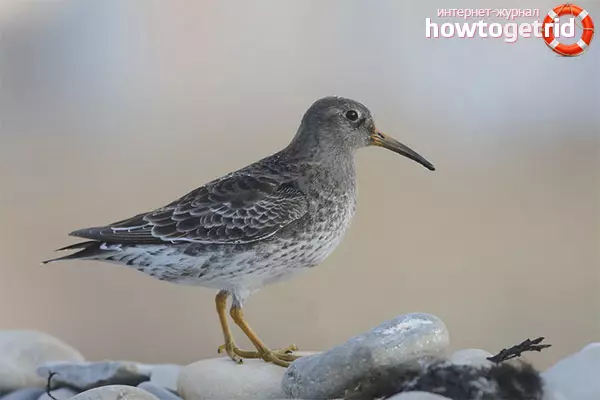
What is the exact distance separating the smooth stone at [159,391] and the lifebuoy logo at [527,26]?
1.22 metres

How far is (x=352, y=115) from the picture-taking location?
2.10 meters

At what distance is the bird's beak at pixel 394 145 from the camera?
2139 millimetres

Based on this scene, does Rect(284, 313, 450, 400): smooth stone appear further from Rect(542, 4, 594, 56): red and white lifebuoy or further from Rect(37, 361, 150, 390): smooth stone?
Rect(542, 4, 594, 56): red and white lifebuoy

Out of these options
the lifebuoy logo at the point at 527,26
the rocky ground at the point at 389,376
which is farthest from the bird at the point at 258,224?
the lifebuoy logo at the point at 527,26

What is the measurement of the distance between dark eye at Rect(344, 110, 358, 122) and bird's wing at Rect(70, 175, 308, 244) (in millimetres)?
237

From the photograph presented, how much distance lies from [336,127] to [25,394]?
112 cm

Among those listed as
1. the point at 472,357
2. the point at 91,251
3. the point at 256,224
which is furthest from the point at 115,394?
the point at 472,357

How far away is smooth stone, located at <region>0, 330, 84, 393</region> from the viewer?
2215 mm

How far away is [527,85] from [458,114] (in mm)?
205

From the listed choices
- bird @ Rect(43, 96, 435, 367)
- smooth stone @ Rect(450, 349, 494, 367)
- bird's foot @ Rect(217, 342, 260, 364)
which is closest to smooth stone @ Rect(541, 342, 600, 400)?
smooth stone @ Rect(450, 349, 494, 367)

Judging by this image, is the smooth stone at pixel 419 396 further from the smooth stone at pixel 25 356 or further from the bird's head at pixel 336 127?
the smooth stone at pixel 25 356

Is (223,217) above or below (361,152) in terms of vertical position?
below

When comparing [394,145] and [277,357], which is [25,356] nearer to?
[277,357]

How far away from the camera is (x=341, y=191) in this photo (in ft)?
6.76
